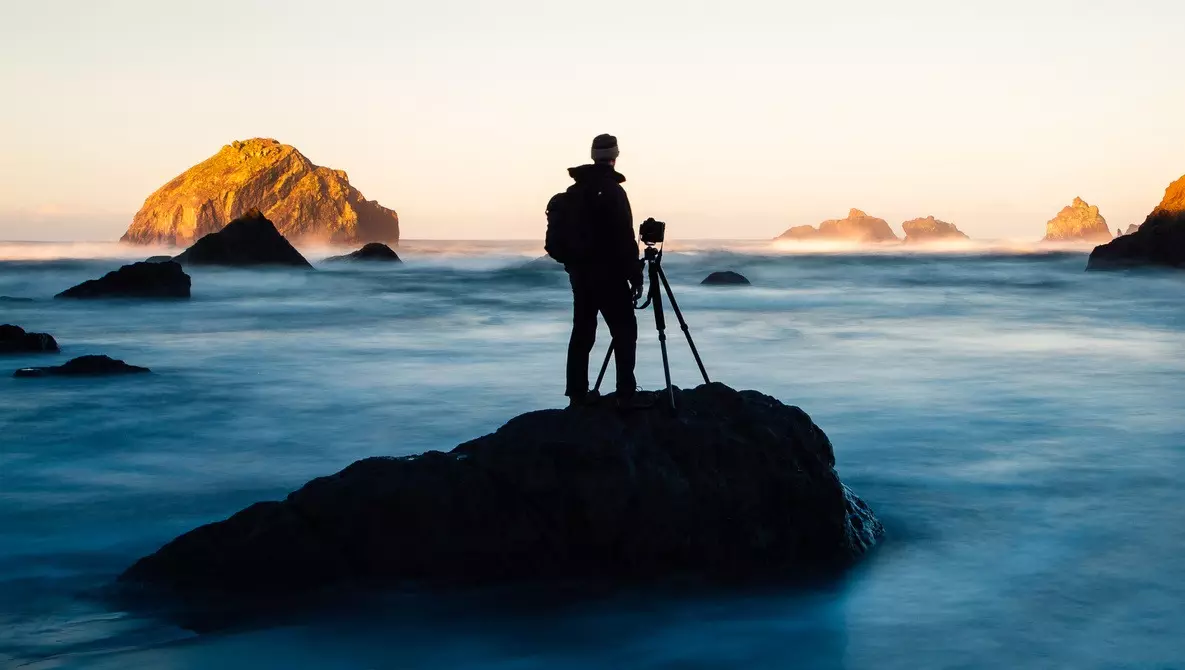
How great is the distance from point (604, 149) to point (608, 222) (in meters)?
0.45

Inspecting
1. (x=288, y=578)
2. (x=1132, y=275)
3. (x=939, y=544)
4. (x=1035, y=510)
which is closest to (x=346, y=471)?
(x=288, y=578)

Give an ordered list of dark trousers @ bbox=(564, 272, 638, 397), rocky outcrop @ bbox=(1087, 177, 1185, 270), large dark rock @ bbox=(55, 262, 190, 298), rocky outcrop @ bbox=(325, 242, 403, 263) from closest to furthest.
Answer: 1. dark trousers @ bbox=(564, 272, 638, 397)
2. large dark rock @ bbox=(55, 262, 190, 298)
3. rocky outcrop @ bbox=(1087, 177, 1185, 270)
4. rocky outcrop @ bbox=(325, 242, 403, 263)

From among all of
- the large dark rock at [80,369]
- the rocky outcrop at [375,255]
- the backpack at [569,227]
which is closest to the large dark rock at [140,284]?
the large dark rock at [80,369]

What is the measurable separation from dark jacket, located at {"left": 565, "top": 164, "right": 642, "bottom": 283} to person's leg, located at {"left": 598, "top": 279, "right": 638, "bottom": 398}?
0.11m

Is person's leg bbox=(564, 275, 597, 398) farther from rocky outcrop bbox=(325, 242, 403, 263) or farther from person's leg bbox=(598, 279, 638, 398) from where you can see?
rocky outcrop bbox=(325, 242, 403, 263)

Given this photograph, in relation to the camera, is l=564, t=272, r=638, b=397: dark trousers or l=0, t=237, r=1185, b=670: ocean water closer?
l=0, t=237, r=1185, b=670: ocean water

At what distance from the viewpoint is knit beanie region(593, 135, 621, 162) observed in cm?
644

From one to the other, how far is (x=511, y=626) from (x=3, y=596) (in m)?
3.14

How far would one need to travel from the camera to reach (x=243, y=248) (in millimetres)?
51562

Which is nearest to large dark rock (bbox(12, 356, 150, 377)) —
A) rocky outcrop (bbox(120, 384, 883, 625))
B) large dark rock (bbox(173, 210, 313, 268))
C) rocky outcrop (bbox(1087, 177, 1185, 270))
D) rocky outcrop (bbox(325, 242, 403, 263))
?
rocky outcrop (bbox(120, 384, 883, 625))

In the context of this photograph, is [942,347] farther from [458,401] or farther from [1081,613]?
[1081,613]

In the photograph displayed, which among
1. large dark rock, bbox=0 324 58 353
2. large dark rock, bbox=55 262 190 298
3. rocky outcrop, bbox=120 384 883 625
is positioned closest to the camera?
rocky outcrop, bbox=120 384 883 625

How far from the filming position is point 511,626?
5.75 m

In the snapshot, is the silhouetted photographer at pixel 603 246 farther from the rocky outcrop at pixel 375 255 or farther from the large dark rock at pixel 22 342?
the rocky outcrop at pixel 375 255
